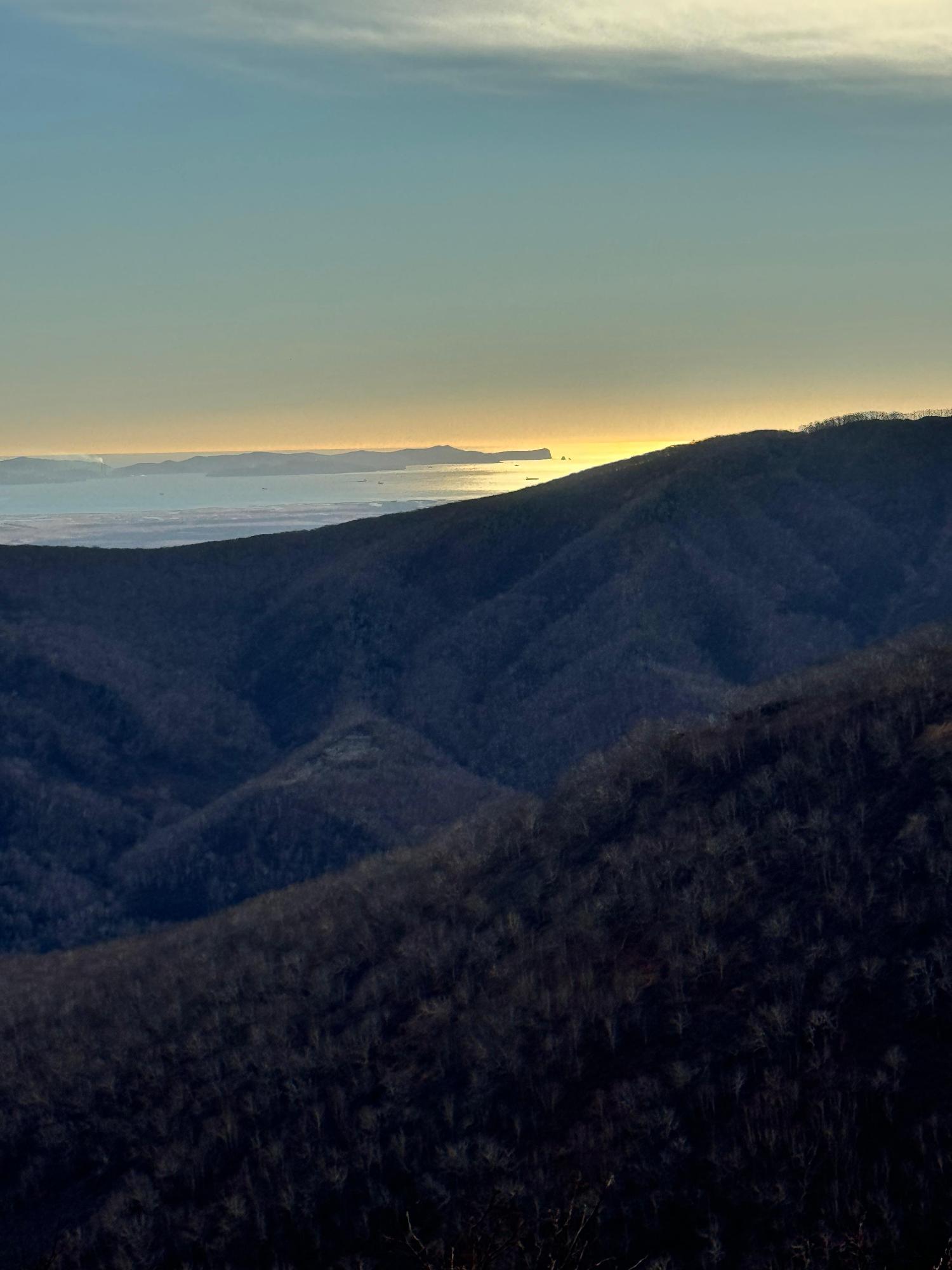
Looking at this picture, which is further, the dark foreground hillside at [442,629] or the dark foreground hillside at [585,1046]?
the dark foreground hillside at [442,629]

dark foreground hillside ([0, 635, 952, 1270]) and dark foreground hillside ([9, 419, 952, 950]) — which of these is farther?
dark foreground hillside ([9, 419, 952, 950])

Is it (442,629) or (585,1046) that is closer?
(585,1046)

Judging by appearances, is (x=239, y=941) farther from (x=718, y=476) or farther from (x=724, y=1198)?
(x=718, y=476)

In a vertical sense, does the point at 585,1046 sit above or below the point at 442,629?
below
